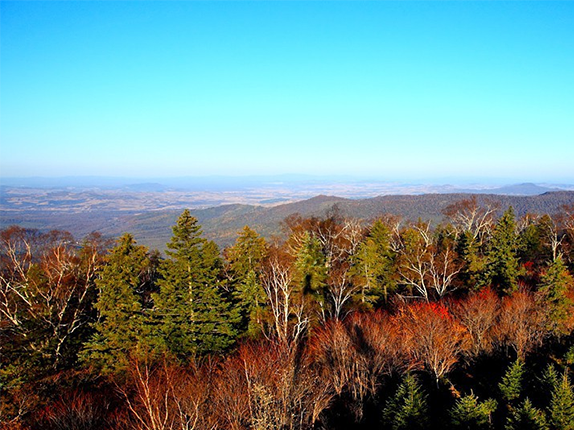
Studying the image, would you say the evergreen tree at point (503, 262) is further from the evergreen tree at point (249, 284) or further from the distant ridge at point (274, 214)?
the distant ridge at point (274, 214)

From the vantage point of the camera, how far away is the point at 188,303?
867 inches

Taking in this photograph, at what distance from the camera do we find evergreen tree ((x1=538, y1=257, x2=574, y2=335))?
23859 millimetres

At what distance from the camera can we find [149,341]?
20500mm

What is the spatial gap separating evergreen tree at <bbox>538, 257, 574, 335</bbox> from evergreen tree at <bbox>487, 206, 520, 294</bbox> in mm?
5379

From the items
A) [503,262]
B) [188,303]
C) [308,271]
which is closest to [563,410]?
[308,271]

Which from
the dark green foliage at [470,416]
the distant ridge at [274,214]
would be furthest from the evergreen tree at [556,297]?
the distant ridge at [274,214]

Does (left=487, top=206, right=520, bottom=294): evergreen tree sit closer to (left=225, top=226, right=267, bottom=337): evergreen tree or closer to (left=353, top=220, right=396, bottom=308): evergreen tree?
(left=353, top=220, right=396, bottom=308): evergreen tree

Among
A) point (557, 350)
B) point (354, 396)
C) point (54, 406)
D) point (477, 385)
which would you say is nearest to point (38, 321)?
point (54, 406)

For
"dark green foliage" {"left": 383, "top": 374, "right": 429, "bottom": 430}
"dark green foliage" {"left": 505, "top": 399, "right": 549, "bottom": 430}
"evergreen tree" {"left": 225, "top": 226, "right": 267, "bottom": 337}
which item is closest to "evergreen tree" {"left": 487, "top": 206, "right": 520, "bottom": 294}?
"dark green foliage" {"left": 505, "top": 399, "right": 549, "bottom": 430}

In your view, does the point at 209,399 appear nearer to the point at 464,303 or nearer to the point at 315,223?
the point at 464,303

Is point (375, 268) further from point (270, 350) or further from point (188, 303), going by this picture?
point (270, 350)

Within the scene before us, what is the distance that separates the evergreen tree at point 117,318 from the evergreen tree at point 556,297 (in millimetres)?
25372

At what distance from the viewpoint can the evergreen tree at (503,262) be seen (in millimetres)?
30953

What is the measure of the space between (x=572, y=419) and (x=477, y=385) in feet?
23.6
